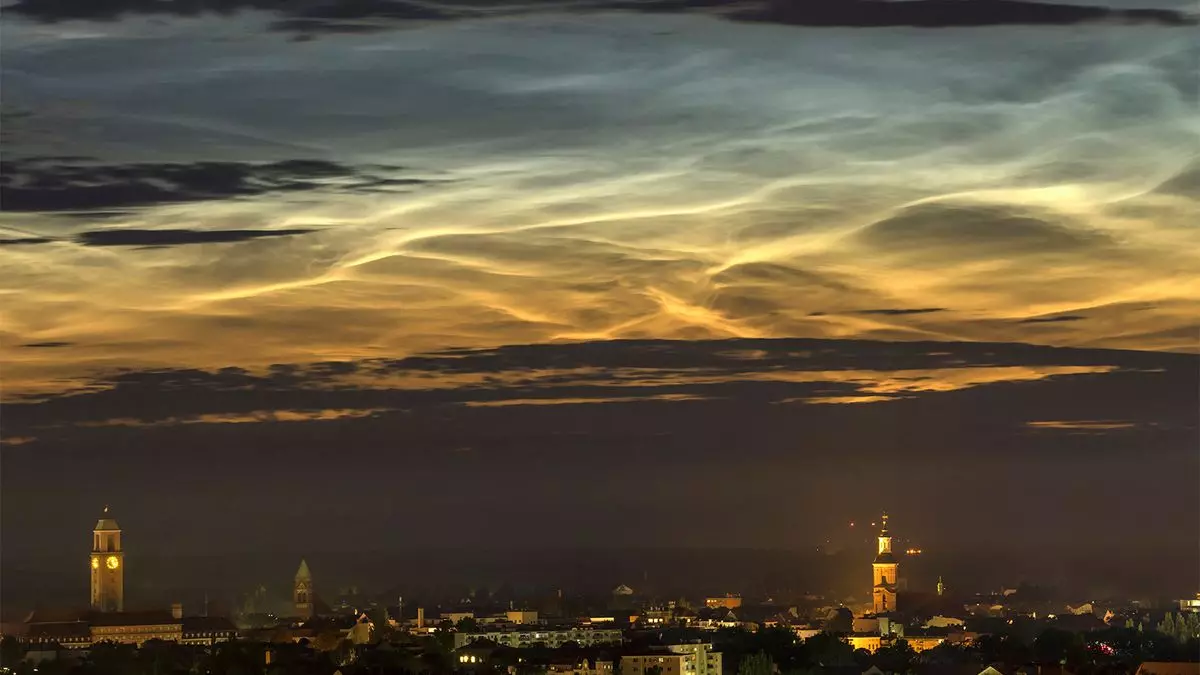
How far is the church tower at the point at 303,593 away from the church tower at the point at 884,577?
36.8 meters

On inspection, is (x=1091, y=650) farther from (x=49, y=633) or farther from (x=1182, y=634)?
(x=49, y=633)

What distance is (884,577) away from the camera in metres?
182

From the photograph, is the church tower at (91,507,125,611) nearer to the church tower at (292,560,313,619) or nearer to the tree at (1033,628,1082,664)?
the church tower at (292,560,313,619)

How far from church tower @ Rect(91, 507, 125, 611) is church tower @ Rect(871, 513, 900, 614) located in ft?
163

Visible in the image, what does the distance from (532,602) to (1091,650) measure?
Answer: 9090cm

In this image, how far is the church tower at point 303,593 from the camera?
16750 centimetres

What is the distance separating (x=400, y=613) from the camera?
180 metres

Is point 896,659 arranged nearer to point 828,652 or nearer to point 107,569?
point 828,652

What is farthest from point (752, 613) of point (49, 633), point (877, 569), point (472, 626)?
point (49, 633)

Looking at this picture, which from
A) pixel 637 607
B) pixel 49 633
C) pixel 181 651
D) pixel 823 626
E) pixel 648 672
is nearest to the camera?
pixel 648 672

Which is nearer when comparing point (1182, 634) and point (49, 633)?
point (1182, 634)

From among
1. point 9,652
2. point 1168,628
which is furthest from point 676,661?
point 1168,628

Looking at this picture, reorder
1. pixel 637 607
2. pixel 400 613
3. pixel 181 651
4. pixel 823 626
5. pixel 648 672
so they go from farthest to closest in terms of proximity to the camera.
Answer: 1. pixel 637 607
2. pixel 400 613
3. pixel 823 626
4. pixel 181 651
5. pixel 648 672

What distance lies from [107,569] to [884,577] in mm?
55197
